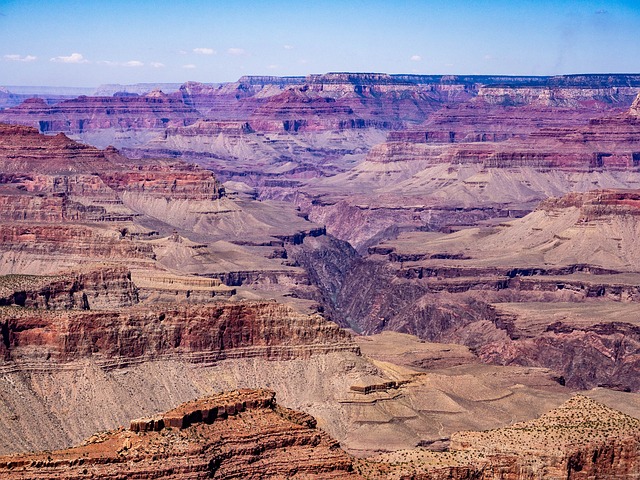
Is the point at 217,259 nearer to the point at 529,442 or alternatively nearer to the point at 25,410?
the point at 25,410

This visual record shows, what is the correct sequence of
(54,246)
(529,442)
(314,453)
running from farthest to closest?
(54,246) → (529,442) → (314,453)

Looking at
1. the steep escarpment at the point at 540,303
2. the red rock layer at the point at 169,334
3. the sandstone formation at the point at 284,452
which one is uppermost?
the sandstone formation at the point at 284,452

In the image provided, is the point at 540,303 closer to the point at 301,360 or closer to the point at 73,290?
the point at 301,360

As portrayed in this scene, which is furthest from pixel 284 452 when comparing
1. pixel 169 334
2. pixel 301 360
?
pixel 301 360

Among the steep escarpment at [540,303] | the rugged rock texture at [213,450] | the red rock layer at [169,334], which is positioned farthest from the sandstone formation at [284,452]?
the steep escarpment at [540,303]

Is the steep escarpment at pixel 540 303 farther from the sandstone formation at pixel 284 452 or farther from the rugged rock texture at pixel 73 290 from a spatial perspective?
the sandstone formation at pixel 284 452

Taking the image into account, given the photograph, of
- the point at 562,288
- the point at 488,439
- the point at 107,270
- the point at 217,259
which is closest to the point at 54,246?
the point at 107,270

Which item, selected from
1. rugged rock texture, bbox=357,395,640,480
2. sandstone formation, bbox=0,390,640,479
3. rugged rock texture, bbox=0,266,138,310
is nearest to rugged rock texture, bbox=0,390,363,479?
sandstone formation, bbox=0,390,640,479
